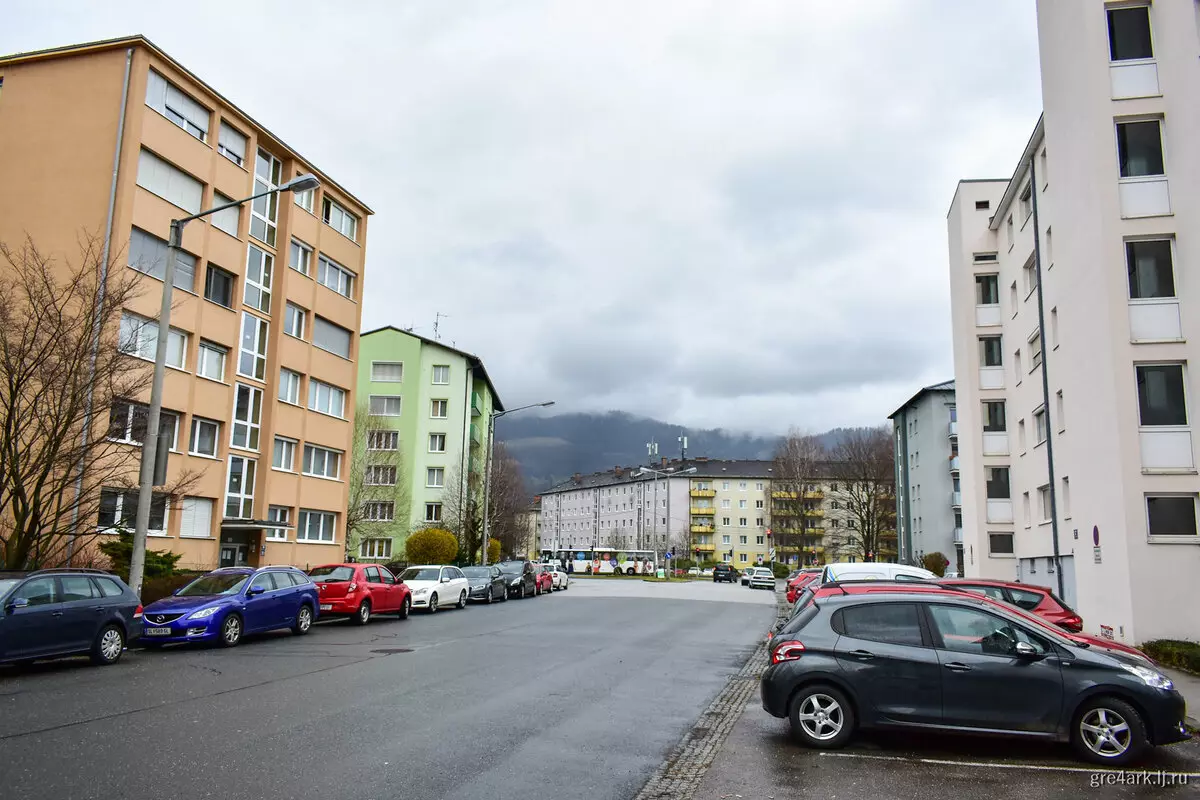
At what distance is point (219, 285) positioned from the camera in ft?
102

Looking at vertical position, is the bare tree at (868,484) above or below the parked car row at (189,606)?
above

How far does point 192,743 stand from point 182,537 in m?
22.0

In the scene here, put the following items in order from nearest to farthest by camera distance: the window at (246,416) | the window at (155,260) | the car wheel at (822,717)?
the car wheel at (822,717) < the window at (155,260) < the window at (246,416)

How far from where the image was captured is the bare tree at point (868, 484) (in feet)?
252

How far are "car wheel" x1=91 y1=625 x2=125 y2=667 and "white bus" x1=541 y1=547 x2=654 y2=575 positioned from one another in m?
71.5

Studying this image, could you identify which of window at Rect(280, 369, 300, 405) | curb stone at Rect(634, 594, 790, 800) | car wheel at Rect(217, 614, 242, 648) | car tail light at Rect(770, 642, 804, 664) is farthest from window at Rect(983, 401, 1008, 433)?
car tail light at Rect(770, 642, 804, 664)

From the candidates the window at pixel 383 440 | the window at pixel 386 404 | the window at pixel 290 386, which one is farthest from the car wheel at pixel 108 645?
the window at pixel 386 404

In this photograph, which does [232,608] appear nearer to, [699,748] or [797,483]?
[699,748]

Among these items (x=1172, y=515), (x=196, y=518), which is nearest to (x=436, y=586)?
(x=196, y=518)

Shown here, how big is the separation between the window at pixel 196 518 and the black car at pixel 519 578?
12214 millimetres

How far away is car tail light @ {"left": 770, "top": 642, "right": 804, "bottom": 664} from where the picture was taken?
9.00 m

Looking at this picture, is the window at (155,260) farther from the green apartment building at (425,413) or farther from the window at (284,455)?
the green apartment building at (425,413)

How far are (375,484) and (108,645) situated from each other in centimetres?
4116

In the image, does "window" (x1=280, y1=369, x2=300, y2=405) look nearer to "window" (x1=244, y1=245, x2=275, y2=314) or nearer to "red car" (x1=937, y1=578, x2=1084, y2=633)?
"window" (x1=244, y1=245, x2=275, y2=314)
